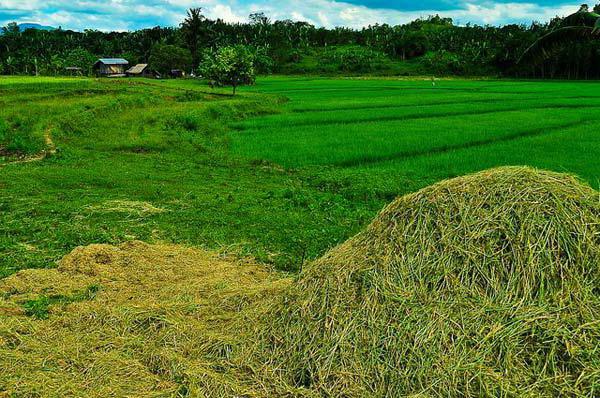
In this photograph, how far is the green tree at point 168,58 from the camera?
155 feet

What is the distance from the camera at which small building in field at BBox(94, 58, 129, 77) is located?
5075cm

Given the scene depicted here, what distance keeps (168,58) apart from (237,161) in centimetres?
3914

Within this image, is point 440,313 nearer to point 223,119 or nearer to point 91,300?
point 91,300

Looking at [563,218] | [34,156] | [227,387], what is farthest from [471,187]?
[34,156]

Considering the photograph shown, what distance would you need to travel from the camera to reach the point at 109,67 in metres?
51.1

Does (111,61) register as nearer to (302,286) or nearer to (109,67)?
(109,67)

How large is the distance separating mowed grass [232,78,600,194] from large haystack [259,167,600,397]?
4.13 m

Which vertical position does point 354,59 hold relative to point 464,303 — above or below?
above

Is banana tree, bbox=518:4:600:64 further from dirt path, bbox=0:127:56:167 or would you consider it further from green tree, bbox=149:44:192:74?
green tree, bbox=149:44:192:74

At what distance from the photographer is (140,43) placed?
62.9 meters

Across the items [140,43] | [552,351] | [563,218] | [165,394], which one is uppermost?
[140,43]

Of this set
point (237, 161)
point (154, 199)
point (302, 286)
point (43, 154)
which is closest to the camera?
point (302, 286)

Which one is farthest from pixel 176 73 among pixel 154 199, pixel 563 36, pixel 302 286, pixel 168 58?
pixel 563 36

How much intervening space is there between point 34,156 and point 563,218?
1152 centimetres
